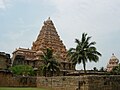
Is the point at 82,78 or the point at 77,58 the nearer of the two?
the point at 82,78

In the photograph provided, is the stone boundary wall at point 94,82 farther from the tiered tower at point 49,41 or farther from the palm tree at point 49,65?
the tiered tower at point 49,41

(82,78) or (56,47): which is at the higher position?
(56,47)

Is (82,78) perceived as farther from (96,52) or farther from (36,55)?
(36,55)

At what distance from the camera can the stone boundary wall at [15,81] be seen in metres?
38.9

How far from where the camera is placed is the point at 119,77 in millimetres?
27797

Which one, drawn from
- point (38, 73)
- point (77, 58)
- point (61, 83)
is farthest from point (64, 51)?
point (61, 83)

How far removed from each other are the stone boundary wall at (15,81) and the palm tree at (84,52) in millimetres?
8664

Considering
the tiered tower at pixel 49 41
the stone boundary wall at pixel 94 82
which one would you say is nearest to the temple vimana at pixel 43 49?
the tiered tower at pixel 49 41

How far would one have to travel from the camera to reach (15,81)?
A: 39.5 meters

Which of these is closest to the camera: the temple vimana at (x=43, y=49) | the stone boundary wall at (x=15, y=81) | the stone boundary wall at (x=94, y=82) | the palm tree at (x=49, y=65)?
the stone boundary wall at (x=94, y=82)

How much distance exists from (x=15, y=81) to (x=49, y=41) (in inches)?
1480

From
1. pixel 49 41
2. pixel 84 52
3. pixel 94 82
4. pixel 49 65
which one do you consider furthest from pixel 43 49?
pixel 94 82

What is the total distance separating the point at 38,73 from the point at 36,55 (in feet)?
42.6

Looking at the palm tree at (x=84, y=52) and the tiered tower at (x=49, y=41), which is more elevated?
the tiered tower at (x=49, y=41)
